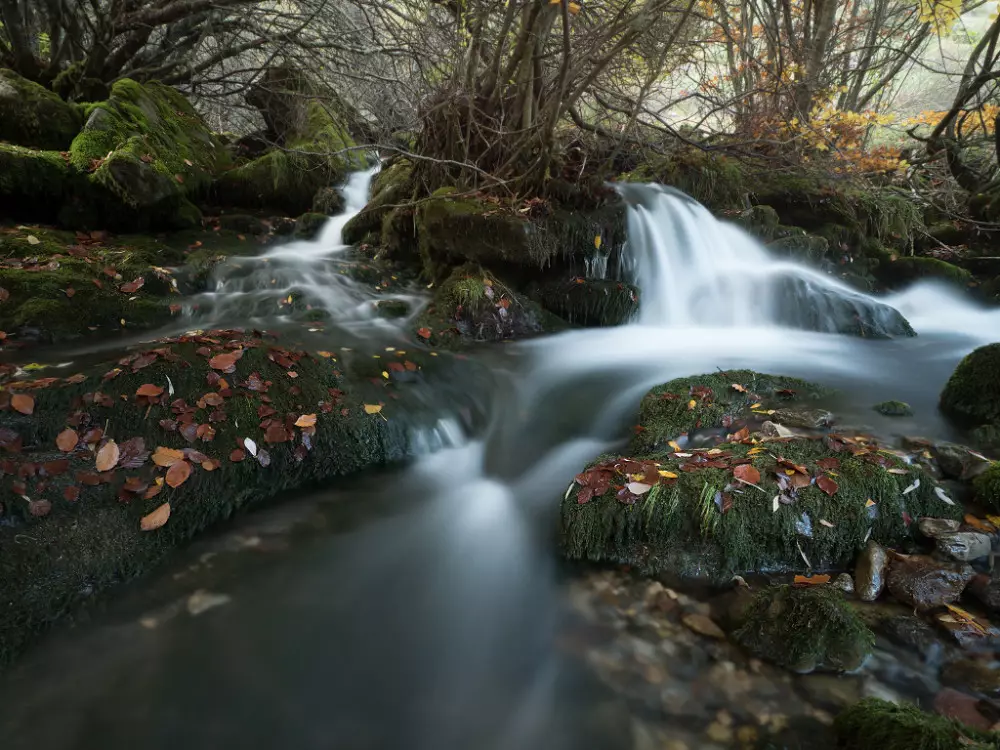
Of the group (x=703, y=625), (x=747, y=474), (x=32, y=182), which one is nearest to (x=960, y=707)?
(x=703, y=625)

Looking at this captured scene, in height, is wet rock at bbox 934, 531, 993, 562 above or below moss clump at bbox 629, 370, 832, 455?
below

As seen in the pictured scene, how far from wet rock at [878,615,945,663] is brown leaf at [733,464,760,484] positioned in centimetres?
84

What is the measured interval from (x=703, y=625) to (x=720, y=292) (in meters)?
5.78

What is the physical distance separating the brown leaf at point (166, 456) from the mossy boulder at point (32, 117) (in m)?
6.66

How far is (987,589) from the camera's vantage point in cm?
256

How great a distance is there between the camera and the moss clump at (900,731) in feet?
5.29

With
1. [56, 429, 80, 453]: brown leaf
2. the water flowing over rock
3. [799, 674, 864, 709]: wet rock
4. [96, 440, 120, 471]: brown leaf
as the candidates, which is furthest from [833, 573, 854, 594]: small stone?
the water flowing over rock

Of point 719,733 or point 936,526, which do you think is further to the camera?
point 936,526

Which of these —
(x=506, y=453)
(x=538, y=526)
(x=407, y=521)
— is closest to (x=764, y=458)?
(x=538, y=526)

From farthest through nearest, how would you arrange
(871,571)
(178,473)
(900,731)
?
(178,473), (871,571), (900,731)

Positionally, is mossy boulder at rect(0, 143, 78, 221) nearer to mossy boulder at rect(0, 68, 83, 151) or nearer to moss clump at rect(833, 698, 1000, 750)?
mossy boulder at rect(0, 68, 83, 151)

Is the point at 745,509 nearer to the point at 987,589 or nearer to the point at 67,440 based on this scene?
the point at 987,589

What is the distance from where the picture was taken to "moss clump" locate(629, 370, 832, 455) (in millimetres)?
3977

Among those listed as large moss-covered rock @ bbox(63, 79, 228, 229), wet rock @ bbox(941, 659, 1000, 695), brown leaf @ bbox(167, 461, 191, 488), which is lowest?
wet rock @ bbox(941, 659, 1000, 695)
